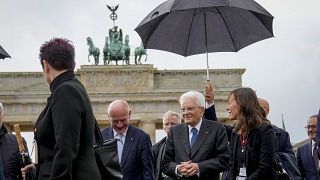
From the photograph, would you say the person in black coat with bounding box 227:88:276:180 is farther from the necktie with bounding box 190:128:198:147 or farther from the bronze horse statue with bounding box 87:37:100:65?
the bronze horse statue with bounding box 87:37:100:65

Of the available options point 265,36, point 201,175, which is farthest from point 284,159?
point 265,36

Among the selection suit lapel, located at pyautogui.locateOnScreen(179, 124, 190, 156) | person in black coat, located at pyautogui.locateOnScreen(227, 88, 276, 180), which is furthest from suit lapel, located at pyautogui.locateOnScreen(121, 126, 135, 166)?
person in black coat, located at pyautogui.locateOnScreen(227, 88, 276, 180)

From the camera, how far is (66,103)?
407 cm

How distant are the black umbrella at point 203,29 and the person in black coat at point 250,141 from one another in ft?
5.40

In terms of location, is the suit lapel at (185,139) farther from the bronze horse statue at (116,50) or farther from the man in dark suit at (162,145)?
the bronze horse statue at (116,50)

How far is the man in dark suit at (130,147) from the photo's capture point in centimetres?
717

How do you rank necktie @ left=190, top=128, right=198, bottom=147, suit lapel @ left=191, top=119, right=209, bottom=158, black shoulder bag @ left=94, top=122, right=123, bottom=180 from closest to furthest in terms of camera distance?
black shoulder bag @ left=94, top=122, right=123, bottom=180, suit lapel @ left=191, top=119, right=209, bottom=158, necktie @ left=190, top=128, right=198, bottom=147

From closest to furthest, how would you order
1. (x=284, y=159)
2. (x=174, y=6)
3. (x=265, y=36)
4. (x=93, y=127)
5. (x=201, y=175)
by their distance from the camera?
(x=93, y=127)
(x=201, y=175)
(x=284, y=159)
(x=174, y=6)
(x=265, y=36)

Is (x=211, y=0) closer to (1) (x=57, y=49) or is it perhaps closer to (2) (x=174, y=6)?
(2) (x=174, y=6)

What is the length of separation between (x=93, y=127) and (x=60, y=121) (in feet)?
1.05

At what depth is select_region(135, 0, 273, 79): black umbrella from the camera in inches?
293

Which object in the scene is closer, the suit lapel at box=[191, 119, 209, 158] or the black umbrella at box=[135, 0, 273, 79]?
the suit lapel at box=[191, 119, 209, 158]

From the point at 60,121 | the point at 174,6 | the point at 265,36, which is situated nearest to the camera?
the point at 60,121

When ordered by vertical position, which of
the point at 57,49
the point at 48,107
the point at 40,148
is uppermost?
the point at 57,49
